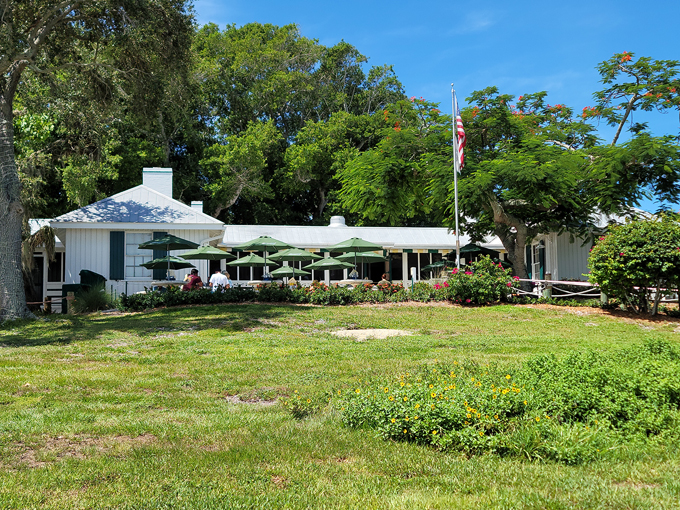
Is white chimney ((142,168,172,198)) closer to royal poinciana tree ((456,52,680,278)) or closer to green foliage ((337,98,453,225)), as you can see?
green foliage ((337,98,453,225))

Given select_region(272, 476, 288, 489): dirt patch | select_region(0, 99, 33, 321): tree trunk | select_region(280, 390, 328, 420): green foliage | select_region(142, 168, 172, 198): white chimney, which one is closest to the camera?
select_region(272, 476, 288, 489): dirt patch

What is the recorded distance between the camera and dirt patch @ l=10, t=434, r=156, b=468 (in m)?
4.41

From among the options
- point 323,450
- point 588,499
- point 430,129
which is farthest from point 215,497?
point 430,129

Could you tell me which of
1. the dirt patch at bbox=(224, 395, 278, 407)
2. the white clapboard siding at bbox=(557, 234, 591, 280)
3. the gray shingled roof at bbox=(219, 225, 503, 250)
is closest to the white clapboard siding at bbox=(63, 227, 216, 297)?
the gray shingled roof at bbox=(219, 225, 503, 250)

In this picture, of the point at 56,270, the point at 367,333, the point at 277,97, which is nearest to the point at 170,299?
the point at 367,333

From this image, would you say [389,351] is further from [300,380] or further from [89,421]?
[89,421]

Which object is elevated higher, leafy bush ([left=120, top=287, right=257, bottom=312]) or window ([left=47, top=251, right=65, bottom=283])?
window ([left=47, top=251, right=65, bottom=283])

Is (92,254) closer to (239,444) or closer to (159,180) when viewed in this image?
(159,180)

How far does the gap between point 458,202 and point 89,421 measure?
1657cm

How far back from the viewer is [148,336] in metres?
12.0

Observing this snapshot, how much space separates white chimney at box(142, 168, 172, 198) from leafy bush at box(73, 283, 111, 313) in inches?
301

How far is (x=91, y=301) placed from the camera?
17938 mm

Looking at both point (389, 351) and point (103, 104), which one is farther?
point (103, 104)

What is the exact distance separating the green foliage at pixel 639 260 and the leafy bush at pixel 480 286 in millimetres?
2859
